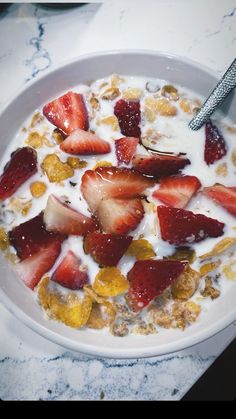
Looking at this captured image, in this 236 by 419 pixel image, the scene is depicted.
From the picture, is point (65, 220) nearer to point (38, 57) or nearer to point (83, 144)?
point (83, 144)

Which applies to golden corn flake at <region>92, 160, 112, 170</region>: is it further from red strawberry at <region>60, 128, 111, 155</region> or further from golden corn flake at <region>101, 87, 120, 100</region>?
golden corn flake at <region>101, 87, 120, 100</region>

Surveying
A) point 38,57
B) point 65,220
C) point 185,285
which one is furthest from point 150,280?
point 38,57

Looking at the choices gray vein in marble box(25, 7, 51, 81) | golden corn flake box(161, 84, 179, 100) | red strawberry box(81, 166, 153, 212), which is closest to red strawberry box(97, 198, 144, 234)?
red strawberry box(81, 166, 153, 212)

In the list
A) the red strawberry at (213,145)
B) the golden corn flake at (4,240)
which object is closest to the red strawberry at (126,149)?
the red strawberry at (213,145)

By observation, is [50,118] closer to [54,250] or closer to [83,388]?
[54,250]

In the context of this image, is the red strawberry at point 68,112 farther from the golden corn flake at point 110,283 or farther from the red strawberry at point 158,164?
the golden corn flake at point 110,283

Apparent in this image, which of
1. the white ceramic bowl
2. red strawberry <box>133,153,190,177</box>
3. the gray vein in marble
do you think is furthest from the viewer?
the gray vein in marble
